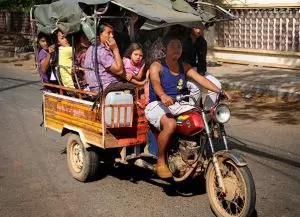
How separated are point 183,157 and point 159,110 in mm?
530

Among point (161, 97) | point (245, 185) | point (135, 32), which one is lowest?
point (245, 185)

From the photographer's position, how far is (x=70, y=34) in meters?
6.09

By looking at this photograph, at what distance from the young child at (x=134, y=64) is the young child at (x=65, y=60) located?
3.07 feet

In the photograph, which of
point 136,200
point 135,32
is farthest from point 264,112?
point 136,200

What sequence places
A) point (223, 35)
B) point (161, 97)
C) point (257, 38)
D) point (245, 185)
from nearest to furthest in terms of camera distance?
point (245, 185) < point (161, 97) < point (257, 38) < point (223, 35)

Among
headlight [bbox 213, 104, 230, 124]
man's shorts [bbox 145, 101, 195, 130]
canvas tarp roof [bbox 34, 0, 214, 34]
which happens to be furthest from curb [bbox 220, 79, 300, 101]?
headlight [bbox 213, 104, 230, 124]

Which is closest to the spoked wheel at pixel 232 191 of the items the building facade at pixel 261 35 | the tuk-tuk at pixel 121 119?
the tuk-tuk at pixel 121 119

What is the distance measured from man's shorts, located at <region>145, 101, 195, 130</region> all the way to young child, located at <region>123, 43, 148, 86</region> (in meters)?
0.49

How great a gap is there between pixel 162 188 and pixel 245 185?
56.8 inches

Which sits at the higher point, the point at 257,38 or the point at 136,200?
the point at 257,38

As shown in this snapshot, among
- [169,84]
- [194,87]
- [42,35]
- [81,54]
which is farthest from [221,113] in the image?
[42,35]

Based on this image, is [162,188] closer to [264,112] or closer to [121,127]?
[121,127]

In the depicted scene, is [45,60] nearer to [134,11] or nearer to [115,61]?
[115,61]

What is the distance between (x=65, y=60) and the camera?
6.29 metres
